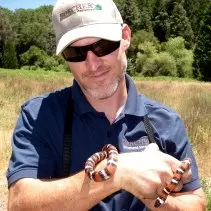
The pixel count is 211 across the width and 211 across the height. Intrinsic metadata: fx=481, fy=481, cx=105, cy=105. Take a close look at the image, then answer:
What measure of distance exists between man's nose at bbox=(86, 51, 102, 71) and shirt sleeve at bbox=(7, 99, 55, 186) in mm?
366

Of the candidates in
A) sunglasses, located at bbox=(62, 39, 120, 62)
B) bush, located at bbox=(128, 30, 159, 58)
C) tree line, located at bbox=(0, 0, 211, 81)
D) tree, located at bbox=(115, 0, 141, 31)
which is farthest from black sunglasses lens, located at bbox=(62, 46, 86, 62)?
tree, located at bbox=(115, 0, 141, 31)

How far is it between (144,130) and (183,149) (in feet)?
0.80

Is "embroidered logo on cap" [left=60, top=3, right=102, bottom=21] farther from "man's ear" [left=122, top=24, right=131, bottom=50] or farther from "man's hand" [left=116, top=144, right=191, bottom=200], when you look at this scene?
"man's hand" [left=116, top=144, right=191, bottom=200]

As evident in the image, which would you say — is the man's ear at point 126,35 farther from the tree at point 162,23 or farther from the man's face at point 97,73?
the tree at point 162,23

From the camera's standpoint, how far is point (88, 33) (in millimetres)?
2557

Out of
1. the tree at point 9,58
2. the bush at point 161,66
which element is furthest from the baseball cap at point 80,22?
the tree at point 9,58

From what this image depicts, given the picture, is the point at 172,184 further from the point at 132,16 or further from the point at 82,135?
the point at 132,16

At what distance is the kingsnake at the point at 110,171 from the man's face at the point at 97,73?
46 cm

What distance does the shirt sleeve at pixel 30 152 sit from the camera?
7.98 ft

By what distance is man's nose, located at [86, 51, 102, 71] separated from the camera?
2.65 meters

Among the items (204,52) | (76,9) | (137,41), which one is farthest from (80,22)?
(137,41)

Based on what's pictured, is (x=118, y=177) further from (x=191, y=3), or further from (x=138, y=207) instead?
(x=191, y=3)

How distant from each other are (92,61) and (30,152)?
61 cm

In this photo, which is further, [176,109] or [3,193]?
[176,109]
